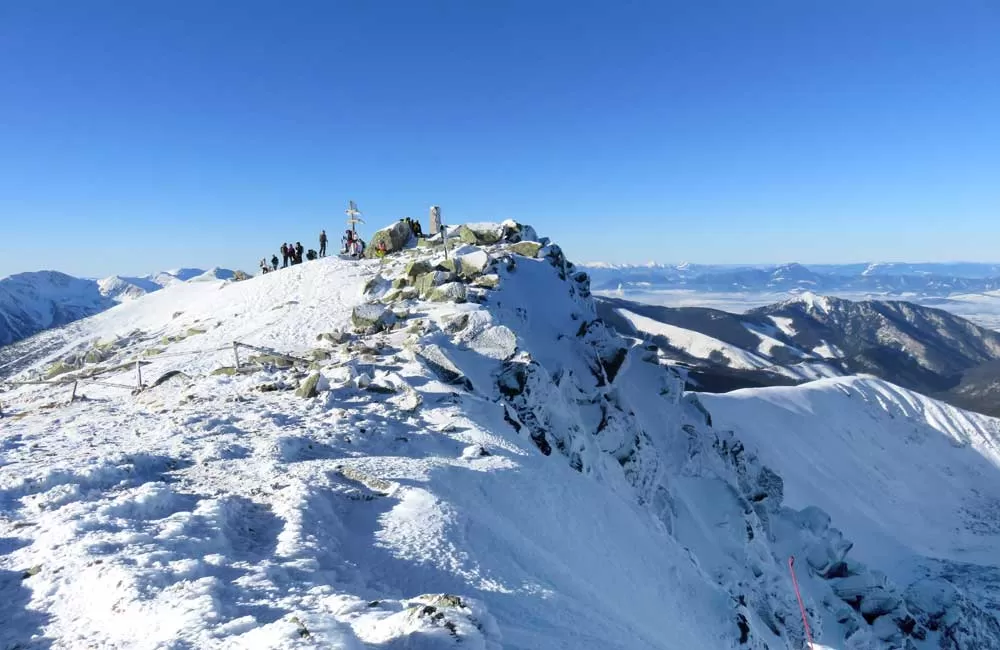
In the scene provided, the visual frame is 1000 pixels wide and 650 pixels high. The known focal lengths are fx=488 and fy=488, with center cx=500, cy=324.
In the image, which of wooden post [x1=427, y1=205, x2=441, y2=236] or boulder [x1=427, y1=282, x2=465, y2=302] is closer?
boulder [x1=427, y1=282, x2=465, y2=302]

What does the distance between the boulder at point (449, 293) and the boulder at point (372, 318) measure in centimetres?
210

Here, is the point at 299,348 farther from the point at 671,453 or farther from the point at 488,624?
the point at 671,453

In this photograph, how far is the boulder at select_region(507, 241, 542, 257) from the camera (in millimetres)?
26641

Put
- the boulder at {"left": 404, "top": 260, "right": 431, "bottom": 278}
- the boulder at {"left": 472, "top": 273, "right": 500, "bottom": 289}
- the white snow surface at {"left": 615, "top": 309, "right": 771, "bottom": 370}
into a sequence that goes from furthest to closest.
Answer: the white snow surface at {"left": 615, "top": 309, "right": 771, "bottom": 370} → the boulder at {"left": 404, "top": 260, "right": 431, "bottom": 278} → the boulder at {"left": 472, "top": 273, "right": 500, "bottom": 289}

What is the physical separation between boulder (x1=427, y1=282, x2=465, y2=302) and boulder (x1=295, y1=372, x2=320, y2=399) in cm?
779

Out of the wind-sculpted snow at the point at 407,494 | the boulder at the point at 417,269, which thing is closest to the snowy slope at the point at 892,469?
the wind-sculpted snow at the point at 407,494

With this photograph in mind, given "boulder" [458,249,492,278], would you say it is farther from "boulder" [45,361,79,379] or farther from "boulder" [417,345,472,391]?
"boulder" [45,361,79,379]

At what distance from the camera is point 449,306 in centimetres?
1977

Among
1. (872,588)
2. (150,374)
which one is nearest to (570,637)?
(150,374)

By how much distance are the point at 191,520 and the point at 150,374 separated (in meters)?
13.1

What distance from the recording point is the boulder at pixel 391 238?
33812 mm

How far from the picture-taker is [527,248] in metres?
26.9

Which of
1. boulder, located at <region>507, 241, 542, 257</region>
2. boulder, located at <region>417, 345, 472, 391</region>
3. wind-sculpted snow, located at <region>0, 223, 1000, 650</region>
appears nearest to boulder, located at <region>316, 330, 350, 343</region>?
wind-sculpted snow, located at <region>0, 223, 1000, 650</region>

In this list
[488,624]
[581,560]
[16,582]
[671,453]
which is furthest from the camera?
[671,453]
